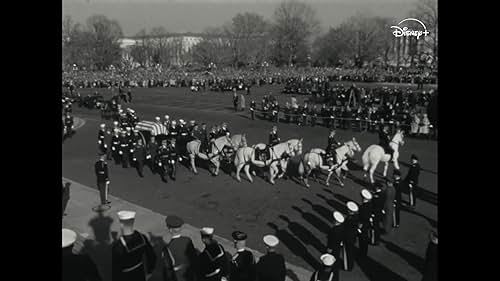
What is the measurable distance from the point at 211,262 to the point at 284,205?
5.90 m

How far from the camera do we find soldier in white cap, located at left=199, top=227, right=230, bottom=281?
542cm

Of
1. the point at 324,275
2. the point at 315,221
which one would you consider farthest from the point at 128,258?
the point at 315,221

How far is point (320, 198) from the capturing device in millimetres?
11648

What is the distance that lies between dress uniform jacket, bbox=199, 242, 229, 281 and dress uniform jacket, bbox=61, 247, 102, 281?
4.06ft

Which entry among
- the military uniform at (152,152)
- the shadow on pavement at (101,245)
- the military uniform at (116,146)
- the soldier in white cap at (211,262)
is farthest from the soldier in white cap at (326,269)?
the military uniform at (116,146)

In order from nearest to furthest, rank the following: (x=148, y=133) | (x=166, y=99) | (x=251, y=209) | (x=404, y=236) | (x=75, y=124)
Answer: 1. (x=404, y=236)
2. (x=251, y=209)
3. (x=148, y=133)
4. (x=75, y=124)
5. (x=166, y=99)

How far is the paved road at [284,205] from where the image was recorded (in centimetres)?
815

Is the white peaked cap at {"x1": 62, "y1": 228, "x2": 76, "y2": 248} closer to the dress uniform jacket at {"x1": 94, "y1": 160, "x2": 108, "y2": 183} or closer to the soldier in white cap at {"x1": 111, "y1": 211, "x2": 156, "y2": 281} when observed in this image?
the soldier in white cap at {"x1": 111, "y1": 211, "x2": 156, "y2": 281}

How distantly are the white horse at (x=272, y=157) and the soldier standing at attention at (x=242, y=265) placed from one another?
24.8 feet

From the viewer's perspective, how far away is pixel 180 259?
552 centimetres

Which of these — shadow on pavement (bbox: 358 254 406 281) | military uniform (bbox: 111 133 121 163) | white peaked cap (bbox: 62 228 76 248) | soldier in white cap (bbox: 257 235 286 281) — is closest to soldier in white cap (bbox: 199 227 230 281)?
soldier in white cap (bbox: 257 235 286 281)

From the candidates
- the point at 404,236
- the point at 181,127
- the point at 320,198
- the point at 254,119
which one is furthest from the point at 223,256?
the point at 254,119
